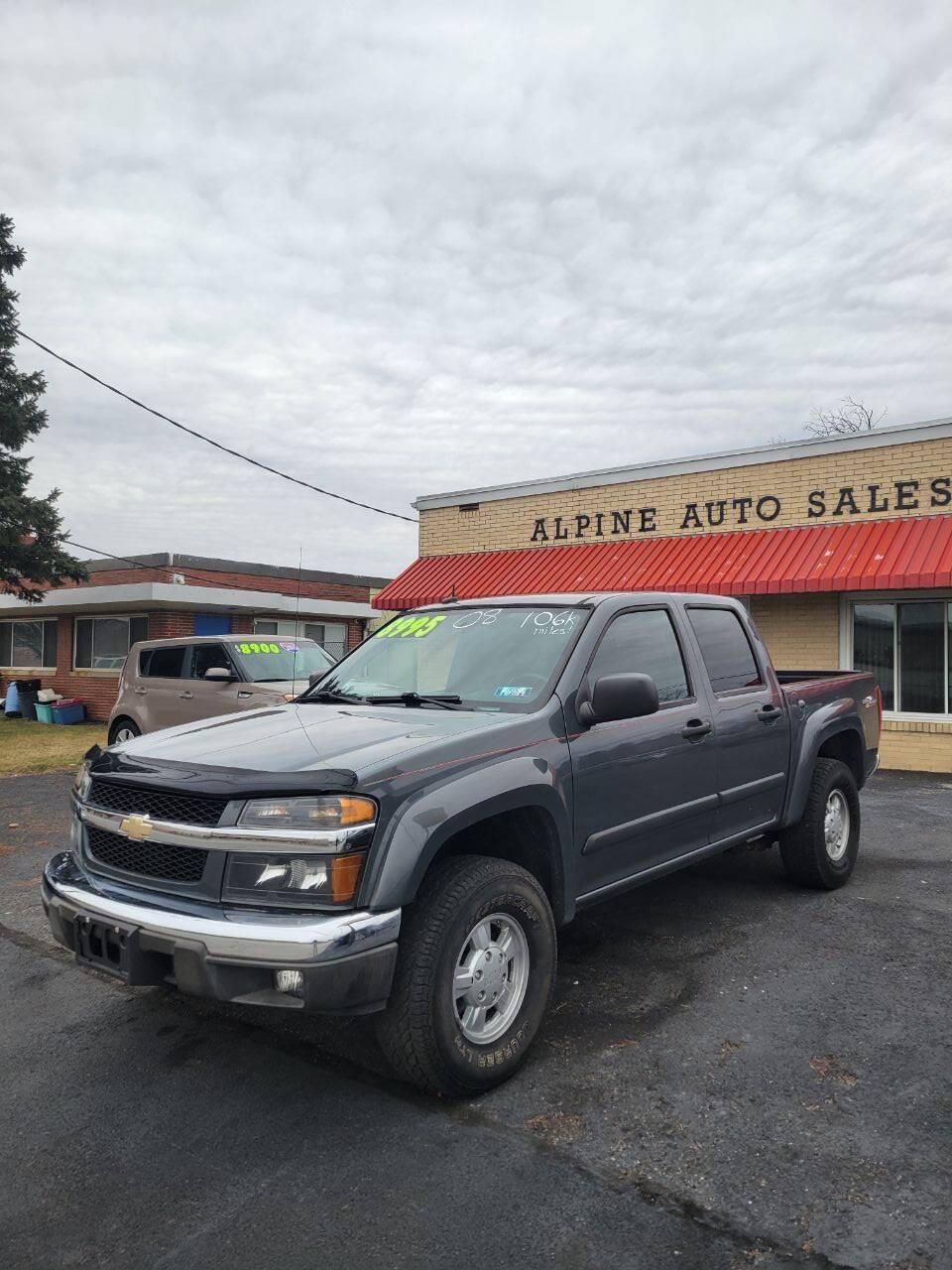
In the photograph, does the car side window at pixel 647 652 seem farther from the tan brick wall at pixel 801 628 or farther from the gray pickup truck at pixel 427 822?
the tan brick wall at pixel 801 628

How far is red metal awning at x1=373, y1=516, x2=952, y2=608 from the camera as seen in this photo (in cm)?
1139

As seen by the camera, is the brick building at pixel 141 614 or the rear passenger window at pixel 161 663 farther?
the brick building at pixel 141 614

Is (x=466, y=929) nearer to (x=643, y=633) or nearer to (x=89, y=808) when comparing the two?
(x=89, y=808)

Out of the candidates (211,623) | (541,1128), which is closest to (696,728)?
(541,1128)

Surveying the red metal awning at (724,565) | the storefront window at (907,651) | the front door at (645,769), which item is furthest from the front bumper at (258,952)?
the storefront window at (907,651)

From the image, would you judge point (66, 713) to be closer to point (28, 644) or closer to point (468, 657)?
point (28, 644)

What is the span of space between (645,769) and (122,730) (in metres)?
10.2

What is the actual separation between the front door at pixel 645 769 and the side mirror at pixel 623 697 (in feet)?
0.71

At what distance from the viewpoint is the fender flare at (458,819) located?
9.85ft

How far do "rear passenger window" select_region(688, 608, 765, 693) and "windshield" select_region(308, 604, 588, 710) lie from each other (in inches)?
40.6

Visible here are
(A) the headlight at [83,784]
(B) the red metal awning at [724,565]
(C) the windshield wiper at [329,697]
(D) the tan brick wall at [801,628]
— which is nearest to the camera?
(A) the headlight at [83,784]

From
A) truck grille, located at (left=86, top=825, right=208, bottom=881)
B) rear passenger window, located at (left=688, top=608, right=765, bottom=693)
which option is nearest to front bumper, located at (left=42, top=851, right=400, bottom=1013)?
truck grille, located at (left=86, top=825, right=208, bottom=881)

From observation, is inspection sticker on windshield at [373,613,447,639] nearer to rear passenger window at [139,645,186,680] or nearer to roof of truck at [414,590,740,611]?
roof of truck at [414,590,740,611]

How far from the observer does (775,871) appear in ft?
21.1
